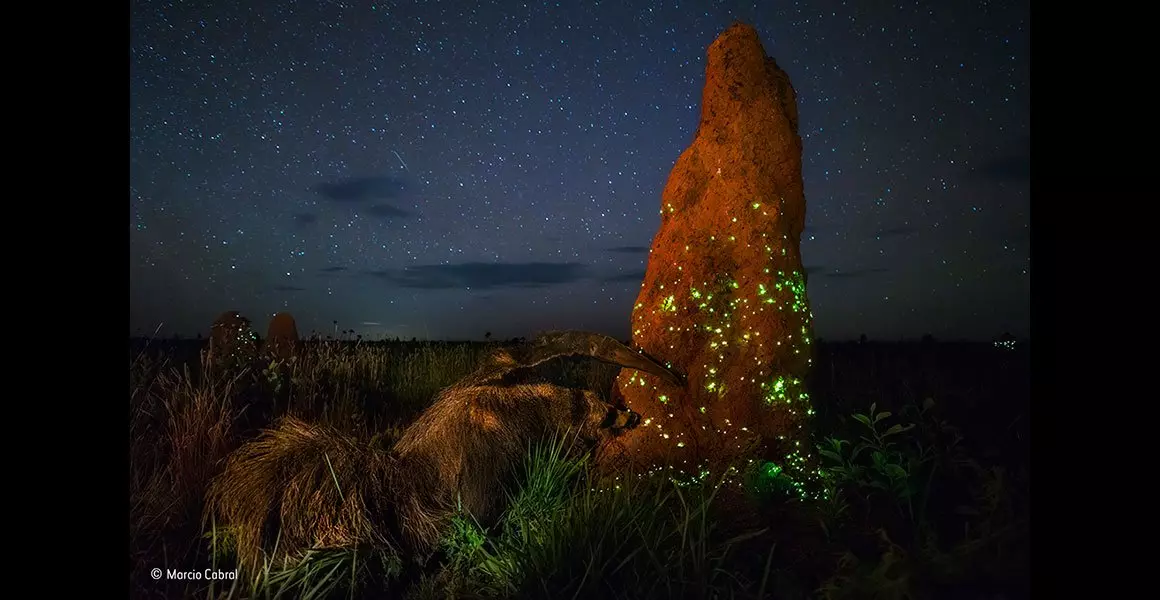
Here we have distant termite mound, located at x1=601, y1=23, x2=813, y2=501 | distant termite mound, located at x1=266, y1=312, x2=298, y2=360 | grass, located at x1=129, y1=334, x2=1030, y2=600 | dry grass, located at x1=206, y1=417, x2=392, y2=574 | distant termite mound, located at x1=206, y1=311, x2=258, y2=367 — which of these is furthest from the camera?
distant termite mound, located at x1=266, y1=312, x2=298, y2=360

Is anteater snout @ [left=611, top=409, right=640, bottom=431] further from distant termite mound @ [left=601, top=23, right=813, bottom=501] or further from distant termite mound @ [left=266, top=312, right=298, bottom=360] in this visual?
distant termite mound @ [left=266, top=312, right=298, bottom=360]

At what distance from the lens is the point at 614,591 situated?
3.25m

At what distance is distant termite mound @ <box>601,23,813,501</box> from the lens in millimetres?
4539

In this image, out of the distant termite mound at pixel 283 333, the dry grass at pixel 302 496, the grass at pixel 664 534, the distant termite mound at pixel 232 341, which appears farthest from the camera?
the distant termite mound at pixel 283 333

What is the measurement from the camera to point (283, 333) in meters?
11.0

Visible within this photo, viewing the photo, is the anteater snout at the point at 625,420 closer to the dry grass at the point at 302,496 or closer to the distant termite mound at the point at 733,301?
the distant termite mound at the point at 733,301

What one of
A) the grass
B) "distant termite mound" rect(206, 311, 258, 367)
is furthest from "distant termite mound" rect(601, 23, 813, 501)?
"distant termite mound" rect(206, 311, 258, 367)

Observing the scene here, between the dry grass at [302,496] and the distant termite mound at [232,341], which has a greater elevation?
the distant termite mound at [232,341]

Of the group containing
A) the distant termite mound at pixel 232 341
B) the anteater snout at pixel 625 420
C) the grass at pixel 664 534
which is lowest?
the grass at pixel 664 534

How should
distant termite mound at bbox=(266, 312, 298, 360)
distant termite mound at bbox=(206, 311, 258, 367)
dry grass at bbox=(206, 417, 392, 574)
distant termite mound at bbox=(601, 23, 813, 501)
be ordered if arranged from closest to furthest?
dry grass at bbox=(206, 417, 392, 574)
distant termite mound at bbox=(601, 23, 813, 501)
distant termite mound at bbox=(206, 311, 258, 367)
distant termite mound at bbox=(266, 312, 298, 360)

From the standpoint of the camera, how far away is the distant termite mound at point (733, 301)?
4539 mm

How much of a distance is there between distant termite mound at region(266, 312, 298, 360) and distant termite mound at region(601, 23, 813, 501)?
7351 mm

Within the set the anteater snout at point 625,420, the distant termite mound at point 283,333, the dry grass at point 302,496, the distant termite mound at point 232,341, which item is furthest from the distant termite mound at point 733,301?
the distant termite mound at point 283,333

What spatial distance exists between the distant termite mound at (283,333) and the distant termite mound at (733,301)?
735 cm
